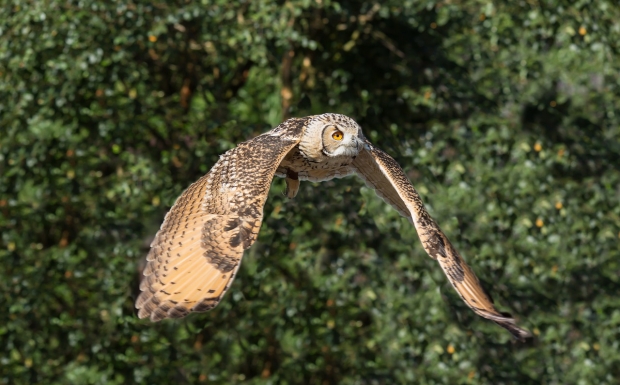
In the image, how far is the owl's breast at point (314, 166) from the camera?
3.26 metres

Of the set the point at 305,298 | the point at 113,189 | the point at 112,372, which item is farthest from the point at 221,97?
the point at 112,372

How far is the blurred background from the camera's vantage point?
5.64 metres

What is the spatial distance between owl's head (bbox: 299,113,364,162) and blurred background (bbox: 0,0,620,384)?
2.26 metres

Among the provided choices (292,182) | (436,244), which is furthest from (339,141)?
(436,244)

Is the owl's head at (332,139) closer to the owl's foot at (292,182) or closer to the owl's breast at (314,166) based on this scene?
the owl's breast at (314,166)

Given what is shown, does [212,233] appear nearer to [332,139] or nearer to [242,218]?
[242,218]

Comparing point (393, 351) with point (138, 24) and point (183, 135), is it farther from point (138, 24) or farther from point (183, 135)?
point (138, 24)

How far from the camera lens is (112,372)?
234 inches

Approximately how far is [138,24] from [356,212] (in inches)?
56.4

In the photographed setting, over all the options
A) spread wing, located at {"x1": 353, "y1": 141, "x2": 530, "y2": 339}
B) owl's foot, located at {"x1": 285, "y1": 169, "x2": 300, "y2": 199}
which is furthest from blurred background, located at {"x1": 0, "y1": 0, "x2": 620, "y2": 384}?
spread wing, located at {"x1": 353, "y1": 141, "x2": 530, "y2": 339}

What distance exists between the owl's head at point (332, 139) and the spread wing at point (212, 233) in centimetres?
6

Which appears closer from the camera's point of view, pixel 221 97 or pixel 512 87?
pixel 512 87

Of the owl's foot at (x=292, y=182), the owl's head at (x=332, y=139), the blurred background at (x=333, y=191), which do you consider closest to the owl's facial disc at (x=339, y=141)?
the owl's head at (x=332, y=139)

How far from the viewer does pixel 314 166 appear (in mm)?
3299
